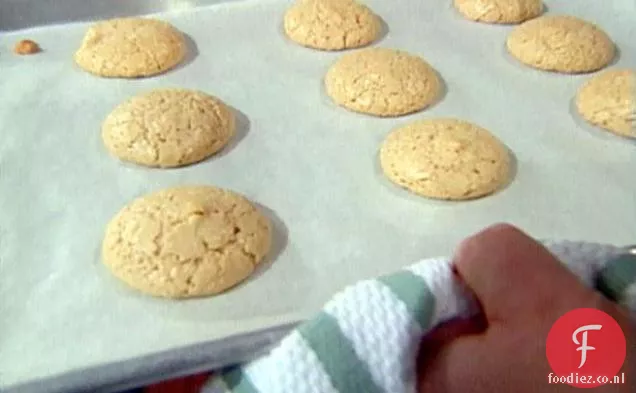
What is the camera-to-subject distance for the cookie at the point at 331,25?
1.23 metres

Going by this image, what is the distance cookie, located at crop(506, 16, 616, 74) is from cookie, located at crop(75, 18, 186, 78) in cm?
53

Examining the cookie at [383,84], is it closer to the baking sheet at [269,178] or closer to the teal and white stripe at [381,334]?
the baking sheet at [269,178]

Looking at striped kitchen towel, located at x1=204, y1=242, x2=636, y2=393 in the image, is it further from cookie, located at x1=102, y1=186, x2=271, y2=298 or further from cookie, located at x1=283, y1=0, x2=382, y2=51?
cookie, located at x1=283, y1=0, x2=382, y2=51

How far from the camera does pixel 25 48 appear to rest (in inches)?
46.5

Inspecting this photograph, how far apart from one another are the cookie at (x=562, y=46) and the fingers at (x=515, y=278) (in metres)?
0.58

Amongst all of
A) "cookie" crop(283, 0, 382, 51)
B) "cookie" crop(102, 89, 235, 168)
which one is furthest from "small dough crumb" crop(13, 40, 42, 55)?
"cookie" crop(283, 0, 382, 51)

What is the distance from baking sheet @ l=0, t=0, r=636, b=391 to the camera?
78cm

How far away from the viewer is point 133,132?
0.99m

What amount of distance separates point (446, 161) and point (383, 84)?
0.62 feet

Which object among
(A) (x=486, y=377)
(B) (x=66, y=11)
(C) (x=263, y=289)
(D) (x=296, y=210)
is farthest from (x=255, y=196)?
(B) (x=66, y=11)

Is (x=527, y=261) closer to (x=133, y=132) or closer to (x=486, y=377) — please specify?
(x=486, y=377)

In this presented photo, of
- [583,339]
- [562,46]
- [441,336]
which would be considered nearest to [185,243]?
[441,336]

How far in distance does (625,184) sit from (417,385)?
48 centimetres

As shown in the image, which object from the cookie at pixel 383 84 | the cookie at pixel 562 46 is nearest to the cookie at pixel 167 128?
the cookie at pixel 383 84
